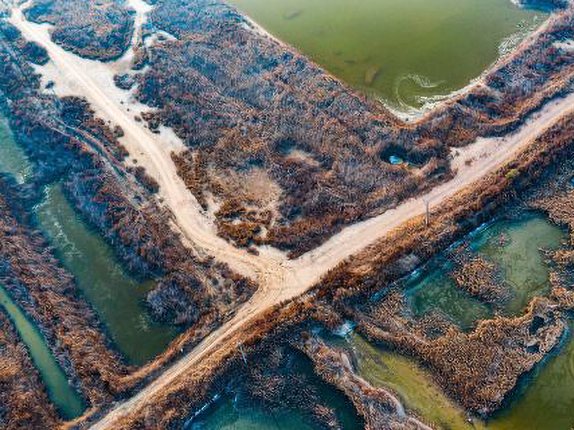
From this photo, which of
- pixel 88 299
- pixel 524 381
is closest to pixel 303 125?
pixel 88 299

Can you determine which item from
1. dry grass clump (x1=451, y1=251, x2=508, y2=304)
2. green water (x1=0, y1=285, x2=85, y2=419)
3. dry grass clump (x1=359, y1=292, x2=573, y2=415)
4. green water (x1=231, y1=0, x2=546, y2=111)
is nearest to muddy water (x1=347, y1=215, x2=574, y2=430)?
dry grass clump (x1=451, y1=251, x2=508, y2=304)

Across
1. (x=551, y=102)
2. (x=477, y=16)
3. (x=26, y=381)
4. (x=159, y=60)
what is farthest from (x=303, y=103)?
(x=26, y=381)

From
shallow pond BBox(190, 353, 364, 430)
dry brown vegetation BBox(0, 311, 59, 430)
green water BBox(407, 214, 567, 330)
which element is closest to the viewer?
shallow pond BBox(190, 353, 364, 430)

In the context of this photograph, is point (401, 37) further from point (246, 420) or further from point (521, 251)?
point (246, 420)

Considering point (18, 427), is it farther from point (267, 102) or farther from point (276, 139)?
point (267, 102)

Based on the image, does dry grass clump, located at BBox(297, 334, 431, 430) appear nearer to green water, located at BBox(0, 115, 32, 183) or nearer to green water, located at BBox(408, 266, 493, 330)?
green water, located at BBox(408, 266, 493, 330)

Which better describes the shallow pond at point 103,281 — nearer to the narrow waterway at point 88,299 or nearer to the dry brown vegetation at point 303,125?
the narrow waterway at point 88,299
